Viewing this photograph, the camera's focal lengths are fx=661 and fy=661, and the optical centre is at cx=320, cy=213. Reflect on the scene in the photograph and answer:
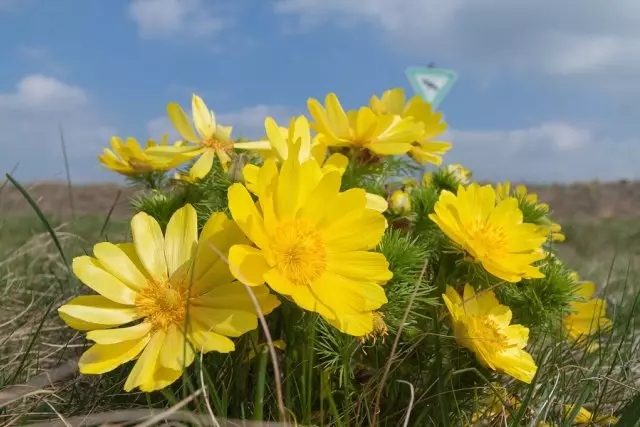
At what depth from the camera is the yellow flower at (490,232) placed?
0.94 meters

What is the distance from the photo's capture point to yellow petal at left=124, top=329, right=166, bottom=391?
733 millimetres

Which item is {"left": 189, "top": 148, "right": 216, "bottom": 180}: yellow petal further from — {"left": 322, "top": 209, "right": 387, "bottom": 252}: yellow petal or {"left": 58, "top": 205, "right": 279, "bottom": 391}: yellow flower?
{"left": 322, "top": 209, "right": 387, "bottom": 252}: yellow petal

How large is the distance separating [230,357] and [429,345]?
308 mm

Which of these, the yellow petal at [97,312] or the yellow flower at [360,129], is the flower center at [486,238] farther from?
the yellow petal at [97,312]

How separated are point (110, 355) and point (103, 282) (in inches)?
3.6

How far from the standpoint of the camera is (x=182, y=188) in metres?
1.10

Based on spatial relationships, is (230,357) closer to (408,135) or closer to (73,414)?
(73,414)

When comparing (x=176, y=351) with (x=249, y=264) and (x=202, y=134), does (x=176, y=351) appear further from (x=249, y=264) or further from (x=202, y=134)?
(x=202, y=134)

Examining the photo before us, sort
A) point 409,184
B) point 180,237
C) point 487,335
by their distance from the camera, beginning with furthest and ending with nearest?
point 409,184 → point 487,335 → point 180,237

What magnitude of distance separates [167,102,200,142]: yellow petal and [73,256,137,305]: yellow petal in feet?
1.02

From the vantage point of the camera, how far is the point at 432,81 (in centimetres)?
524

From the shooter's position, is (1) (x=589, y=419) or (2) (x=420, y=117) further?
(2) (x=420, y=117)

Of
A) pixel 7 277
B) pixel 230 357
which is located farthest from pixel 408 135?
pixel 7 277

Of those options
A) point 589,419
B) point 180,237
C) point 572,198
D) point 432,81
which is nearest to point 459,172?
point 589,419
